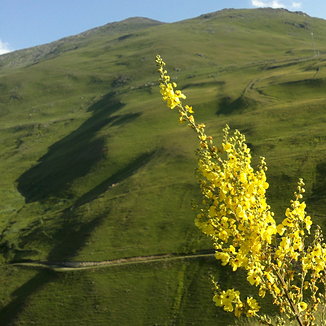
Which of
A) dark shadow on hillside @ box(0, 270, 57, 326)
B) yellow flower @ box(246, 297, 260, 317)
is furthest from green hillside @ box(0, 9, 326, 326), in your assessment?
yellow flower @ box(246, 297, 260, 317)

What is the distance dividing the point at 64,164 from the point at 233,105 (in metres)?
51.4

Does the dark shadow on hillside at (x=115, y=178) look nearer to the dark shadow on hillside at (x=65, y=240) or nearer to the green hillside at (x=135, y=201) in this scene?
the dark shadow on hillside at (x=65, y=240)

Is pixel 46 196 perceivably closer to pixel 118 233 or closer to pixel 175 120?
pixel 118 233

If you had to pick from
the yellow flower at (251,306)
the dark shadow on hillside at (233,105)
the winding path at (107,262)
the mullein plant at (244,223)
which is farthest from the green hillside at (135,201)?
the mullein plant at (244,223)

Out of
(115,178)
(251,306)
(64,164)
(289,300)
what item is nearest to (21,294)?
(115,178)

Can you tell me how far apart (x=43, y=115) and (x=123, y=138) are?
9764 centimetres

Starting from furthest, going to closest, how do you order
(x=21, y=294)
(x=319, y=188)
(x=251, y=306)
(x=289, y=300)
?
(x=319, y=188) < (x=21, y=294) < (x=251, y=306) < (x=289, y=300)

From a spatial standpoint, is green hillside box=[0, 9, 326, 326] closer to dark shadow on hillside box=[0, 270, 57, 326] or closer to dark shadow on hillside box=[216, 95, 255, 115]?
dark shadow on hillside box=[0, 270, 57, 326]

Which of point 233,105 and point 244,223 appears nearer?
point 244,223

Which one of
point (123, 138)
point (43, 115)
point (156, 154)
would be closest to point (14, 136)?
point (43, 115)

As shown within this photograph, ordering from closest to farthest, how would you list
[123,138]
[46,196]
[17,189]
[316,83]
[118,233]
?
[118,233]
[46,196]
[17,189]
[123,138]
[316,83]

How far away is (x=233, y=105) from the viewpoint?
113m

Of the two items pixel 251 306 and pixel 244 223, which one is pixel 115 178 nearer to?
pixel 251 306

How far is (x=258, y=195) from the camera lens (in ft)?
34.1
